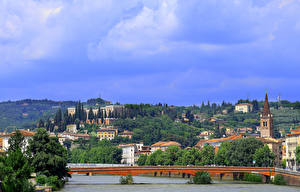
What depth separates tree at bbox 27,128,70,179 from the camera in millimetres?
76312

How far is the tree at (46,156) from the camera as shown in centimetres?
7631

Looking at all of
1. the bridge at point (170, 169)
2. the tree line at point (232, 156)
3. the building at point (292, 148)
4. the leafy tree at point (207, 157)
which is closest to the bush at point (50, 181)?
the bridge at point (170, 169)

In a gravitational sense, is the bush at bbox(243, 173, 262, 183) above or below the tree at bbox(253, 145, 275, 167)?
below

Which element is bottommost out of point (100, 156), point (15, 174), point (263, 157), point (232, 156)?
point (15, 174)

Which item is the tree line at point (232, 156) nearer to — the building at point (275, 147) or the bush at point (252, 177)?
the bush at point (252, 177)

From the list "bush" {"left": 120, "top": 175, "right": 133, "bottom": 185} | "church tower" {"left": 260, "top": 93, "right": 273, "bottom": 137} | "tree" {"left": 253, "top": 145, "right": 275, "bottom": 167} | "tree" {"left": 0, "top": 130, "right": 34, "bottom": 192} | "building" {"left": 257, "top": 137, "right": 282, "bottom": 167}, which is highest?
"church tower" {"left": 260, "top": 93, "right": 273, "bottom": 137}

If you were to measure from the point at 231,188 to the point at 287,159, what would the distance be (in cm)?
5053

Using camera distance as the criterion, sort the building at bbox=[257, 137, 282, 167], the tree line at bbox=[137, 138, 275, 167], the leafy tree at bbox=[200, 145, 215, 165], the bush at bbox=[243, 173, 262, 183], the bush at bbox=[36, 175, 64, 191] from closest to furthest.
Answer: the bush at bbox=[36, 175, 64, 191] → the bush at bbox=[243, 173, 262, 183] → the tree line at bbox=[137, 138, 275, 167] → the leafy tree at bbox=[200, 145, 215, 165] → the building at bbox=[257, 137, 282, 167]

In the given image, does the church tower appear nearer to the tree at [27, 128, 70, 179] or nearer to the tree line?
the tree line

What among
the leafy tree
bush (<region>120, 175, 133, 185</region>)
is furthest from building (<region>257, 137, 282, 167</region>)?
bush (<region>120, 175, 133, 185</region>)

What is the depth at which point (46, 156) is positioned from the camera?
76.6 metres

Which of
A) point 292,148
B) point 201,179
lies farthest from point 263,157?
point 201,179

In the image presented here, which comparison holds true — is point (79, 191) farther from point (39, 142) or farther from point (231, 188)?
point (231, 188)

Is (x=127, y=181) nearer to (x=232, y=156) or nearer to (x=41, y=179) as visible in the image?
(x=41, y=179)
